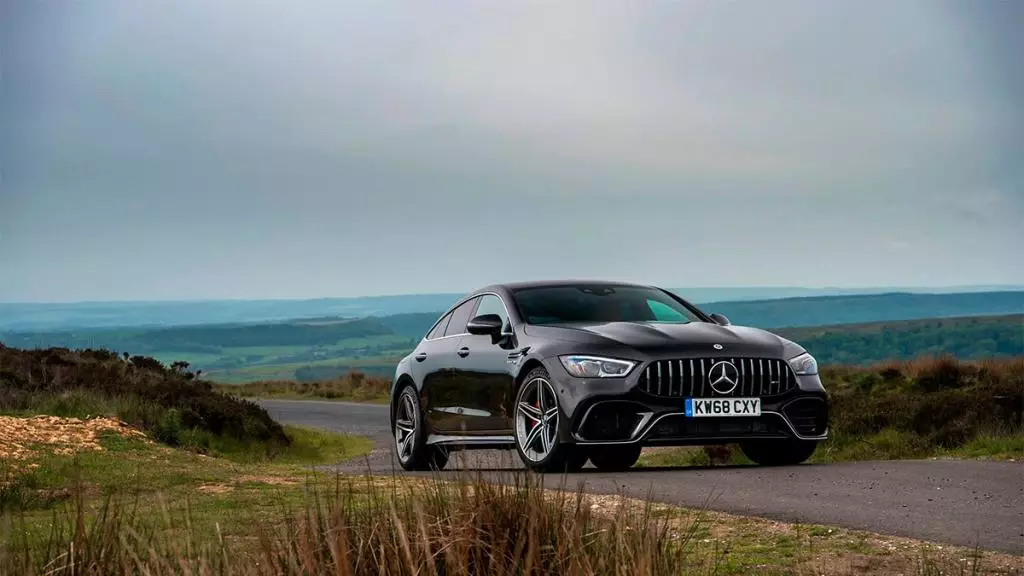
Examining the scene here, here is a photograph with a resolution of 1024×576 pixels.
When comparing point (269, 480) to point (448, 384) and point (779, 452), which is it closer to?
point (448, 384)

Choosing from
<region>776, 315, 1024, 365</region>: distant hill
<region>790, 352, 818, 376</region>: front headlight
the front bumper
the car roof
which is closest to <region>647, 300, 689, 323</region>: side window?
the car roof

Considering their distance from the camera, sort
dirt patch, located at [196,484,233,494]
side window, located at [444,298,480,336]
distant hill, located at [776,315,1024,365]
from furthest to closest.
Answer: distant hill, located at [776,315,1024,365], side window, located at [444,298,480,336], dirt patch, located at [196,484,233,494]

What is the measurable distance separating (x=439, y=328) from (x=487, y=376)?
200 centimetres

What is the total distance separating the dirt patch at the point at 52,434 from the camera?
15.8 m

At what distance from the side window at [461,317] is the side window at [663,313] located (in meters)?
1.83

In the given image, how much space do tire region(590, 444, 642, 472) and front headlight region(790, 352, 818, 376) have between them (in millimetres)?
1535

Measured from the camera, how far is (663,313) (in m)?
14.2

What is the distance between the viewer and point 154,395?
2372 centimetres

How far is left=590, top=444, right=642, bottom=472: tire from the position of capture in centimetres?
1319

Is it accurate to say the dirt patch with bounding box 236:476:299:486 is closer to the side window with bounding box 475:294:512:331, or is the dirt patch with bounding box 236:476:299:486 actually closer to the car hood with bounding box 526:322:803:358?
the side window with bounding box 475:294:512:331

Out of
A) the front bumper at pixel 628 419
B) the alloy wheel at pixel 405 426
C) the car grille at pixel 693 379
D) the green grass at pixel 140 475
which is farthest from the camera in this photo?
the alloy wheel at pixel 405 426

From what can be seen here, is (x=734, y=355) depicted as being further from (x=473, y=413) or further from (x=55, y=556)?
(x=55, y=556)

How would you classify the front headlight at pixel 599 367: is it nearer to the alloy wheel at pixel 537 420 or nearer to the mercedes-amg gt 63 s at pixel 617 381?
the mercedes-amg gt 63 s at pixel 617 381

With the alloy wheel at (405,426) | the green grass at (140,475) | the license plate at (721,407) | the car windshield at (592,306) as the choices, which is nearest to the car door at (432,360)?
the alloy wheel at (405,426)
